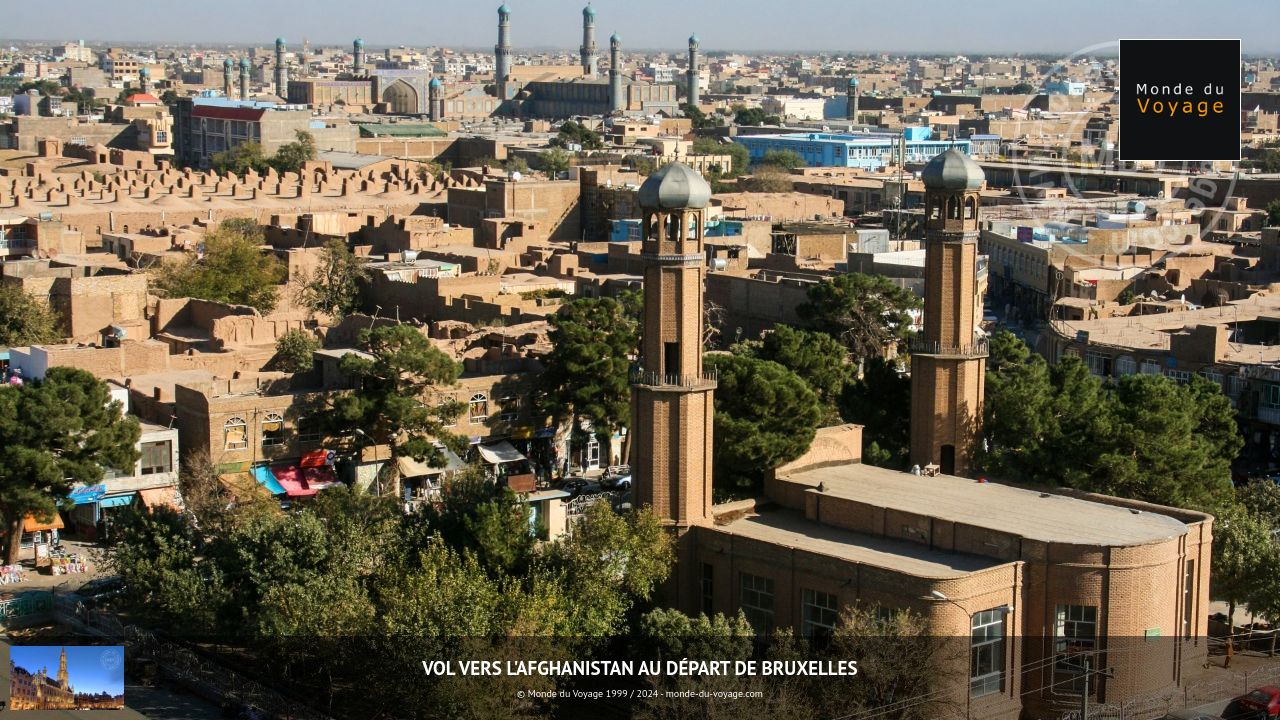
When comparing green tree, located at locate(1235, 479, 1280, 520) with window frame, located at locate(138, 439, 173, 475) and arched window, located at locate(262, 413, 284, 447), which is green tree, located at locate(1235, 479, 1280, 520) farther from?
window frame, located at locate(138, 439, 173, 475)

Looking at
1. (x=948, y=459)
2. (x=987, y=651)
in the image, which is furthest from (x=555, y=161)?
(x=987, y=651)

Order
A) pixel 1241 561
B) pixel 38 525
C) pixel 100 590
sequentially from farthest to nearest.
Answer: pixel 38 525 < pixel 100 590 < pixel 1241 561

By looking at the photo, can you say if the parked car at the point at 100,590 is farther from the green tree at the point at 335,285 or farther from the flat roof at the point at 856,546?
the green tree at the point at 335,285

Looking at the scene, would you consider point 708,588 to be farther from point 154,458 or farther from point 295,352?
point 295,352

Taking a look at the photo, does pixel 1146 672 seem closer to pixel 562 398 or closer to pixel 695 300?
pixel 695 300

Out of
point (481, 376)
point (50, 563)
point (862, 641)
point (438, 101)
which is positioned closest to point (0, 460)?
point (50, 563)

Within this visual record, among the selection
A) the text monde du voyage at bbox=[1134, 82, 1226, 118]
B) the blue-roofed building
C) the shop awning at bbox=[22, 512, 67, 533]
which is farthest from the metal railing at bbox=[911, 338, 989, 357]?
the blue-roofed building
